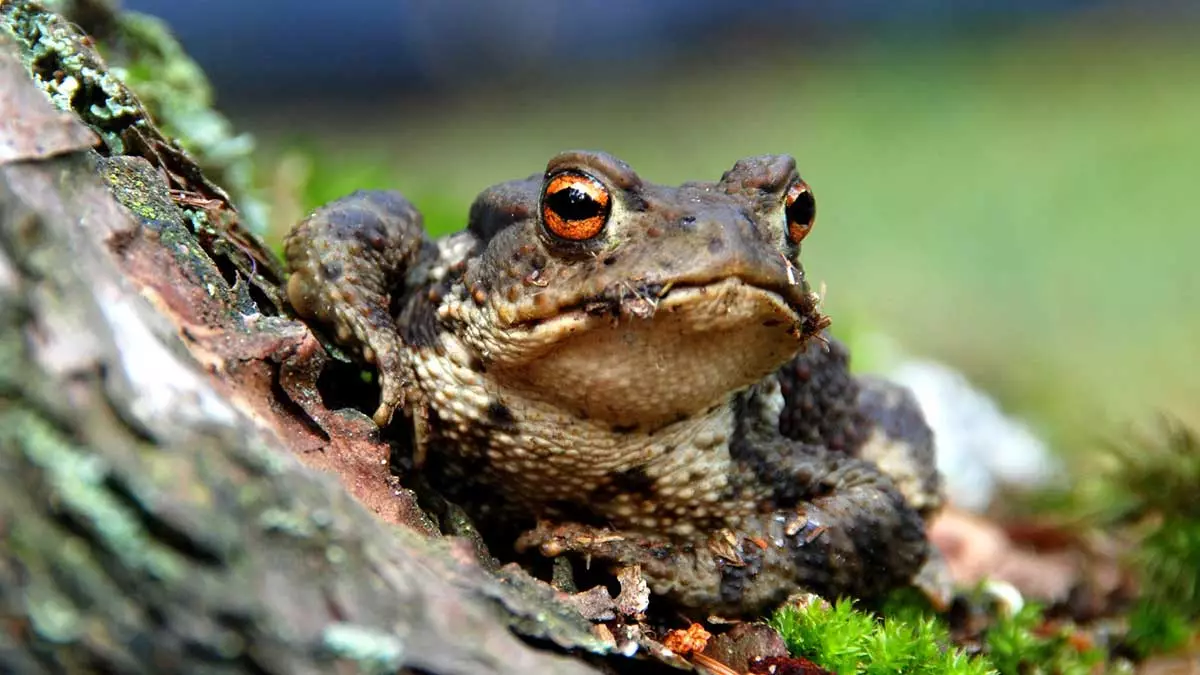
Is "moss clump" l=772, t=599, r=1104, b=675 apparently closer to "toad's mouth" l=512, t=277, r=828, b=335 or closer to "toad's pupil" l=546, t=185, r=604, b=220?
"toad's mouth" l=512, t=277, r=828, b=335

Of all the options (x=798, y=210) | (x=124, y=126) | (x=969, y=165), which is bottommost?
(x=124, y=126)

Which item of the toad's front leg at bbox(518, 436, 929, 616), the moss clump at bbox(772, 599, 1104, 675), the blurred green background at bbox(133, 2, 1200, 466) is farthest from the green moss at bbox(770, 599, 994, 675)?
the blurred green background at bbox(133, 2, 1200, 466)

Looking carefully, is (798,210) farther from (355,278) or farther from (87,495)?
(87,495)

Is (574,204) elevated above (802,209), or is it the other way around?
(802,209)

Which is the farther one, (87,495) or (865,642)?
(865,642)

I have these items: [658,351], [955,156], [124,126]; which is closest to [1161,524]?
[658,351]
